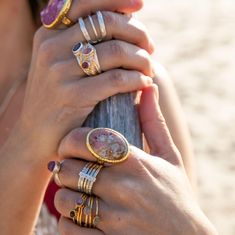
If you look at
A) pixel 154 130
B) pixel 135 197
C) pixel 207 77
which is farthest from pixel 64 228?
pixel 207 77

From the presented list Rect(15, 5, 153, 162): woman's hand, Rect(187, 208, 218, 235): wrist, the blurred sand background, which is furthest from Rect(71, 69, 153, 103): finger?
the blurred sand background

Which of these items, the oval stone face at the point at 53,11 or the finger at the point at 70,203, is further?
the oval stone face at the point at 53,11

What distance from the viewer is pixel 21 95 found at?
2.07 metres

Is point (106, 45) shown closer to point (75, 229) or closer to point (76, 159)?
point (76, 159)

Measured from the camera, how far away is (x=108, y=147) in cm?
125

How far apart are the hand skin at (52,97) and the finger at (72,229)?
A: 19cm

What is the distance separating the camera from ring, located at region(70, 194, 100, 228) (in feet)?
4.07

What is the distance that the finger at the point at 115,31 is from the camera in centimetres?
135

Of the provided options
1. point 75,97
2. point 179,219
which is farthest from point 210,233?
point 75,97

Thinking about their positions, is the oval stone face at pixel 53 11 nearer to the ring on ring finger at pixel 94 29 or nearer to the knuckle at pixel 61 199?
the ring on ring finger at pixel 94 29

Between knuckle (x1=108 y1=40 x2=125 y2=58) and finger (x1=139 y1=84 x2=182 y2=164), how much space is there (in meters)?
0.10

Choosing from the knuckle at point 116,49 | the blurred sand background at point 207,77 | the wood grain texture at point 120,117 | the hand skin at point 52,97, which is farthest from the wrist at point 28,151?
the blurred sand background at point 207,77

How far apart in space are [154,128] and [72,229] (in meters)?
0.24

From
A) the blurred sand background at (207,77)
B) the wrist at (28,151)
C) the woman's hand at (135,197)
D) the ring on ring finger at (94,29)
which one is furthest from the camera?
the blurred sand background at (207,77)
